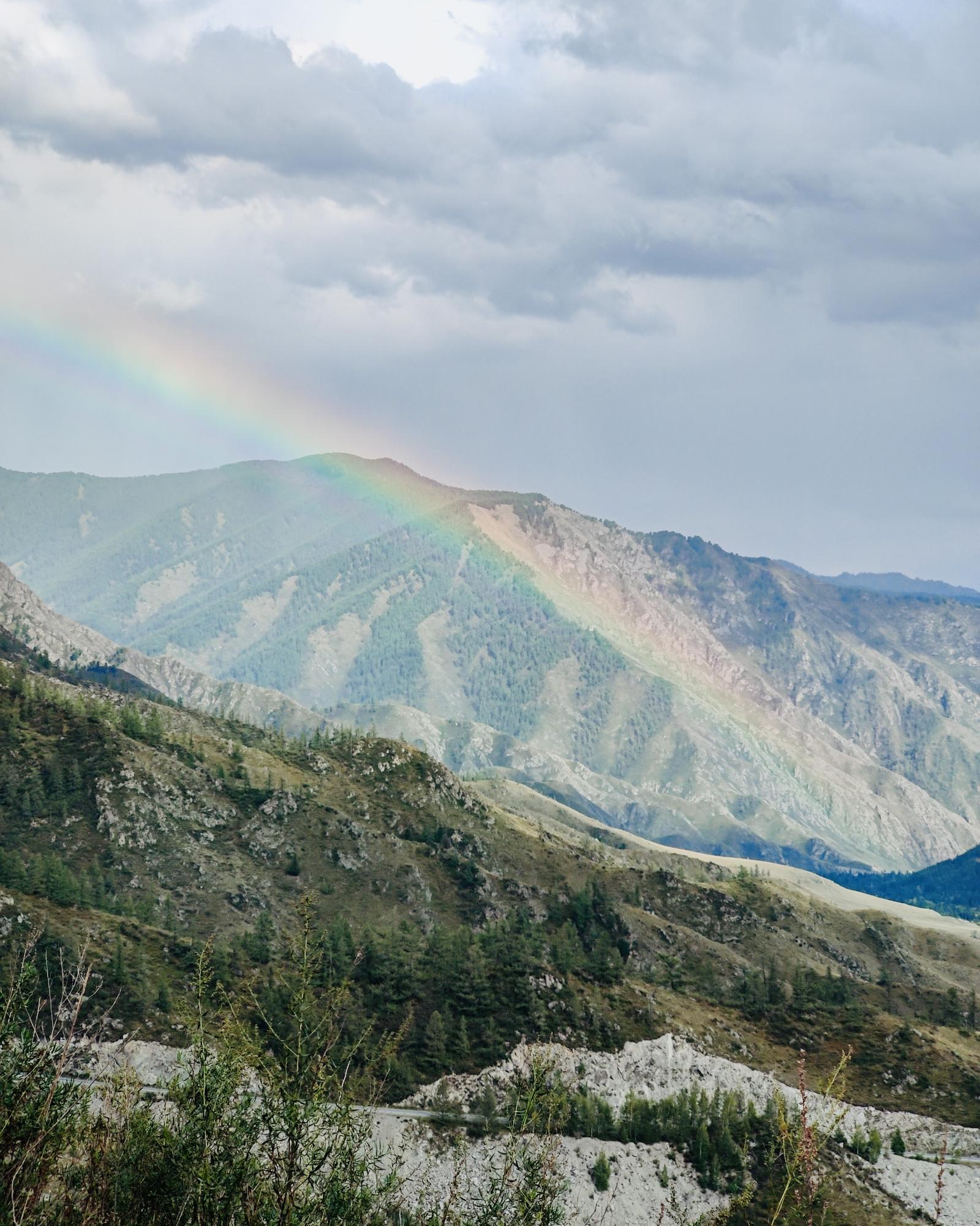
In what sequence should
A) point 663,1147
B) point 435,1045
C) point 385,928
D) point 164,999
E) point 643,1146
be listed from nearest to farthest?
1. point 643,1146
2. point 663,1147
3. point 164,999
4. point 435,1045
5. point 385,928

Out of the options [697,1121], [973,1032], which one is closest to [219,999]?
[697,1121]

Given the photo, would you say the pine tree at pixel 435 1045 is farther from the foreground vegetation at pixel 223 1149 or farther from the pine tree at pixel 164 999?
the foreground vegetation at pixel 223 1149

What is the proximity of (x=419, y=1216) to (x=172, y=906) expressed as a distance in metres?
128

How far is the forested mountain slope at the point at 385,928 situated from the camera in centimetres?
11150

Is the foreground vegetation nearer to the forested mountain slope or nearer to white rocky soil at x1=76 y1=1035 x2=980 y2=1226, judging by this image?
white rocky soil at x1=76 y1=1035 x2=980 y2=1226

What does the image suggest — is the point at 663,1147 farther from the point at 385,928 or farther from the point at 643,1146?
the point at 385,928

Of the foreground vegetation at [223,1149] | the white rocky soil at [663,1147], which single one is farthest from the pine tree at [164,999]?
the foreground vegetation at [223,1149]

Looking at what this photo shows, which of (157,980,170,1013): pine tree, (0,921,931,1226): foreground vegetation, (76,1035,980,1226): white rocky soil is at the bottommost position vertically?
(76,1035,980,1226): white rocky soil

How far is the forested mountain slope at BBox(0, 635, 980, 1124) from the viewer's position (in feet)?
366

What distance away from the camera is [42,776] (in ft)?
544

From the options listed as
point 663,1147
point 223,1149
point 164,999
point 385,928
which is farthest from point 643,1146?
point 223,1149

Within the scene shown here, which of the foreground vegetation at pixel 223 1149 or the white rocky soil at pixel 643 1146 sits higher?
the foreground vegetation at pixel 223 1149

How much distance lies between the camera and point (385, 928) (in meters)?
151

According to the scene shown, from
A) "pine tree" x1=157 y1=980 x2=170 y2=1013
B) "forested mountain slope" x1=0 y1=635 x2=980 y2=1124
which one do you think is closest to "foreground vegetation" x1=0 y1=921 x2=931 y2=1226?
"forested mountain slope" x1=0 y1=635 x2=980 y2=1124
